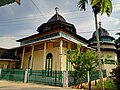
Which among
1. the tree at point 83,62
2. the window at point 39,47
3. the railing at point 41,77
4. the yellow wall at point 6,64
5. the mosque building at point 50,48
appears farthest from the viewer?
the yellow wall at point 6,64

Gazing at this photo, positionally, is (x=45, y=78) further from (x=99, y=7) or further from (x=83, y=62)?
(x=99, y=7)

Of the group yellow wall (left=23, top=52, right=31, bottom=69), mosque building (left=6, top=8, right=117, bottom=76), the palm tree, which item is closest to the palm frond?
the palm tree

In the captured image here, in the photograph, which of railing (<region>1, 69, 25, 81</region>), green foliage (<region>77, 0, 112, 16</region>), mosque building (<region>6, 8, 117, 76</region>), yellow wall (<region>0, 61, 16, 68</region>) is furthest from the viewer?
yellow wall (<region>0, 61, 16, 68</region>)

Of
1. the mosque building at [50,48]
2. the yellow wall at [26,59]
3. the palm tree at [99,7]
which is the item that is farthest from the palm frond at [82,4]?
the yellow wall at [26,59]

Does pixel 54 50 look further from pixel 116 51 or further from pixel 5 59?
pixel 116 51

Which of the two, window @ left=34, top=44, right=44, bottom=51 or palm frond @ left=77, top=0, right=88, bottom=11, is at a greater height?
palm frond @ left=77, top=0, right=88, bottom=11

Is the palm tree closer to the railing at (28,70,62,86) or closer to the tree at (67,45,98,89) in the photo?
the tree at (67,45,98,89)

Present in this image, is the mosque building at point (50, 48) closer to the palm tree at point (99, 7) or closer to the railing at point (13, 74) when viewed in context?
the railing at point (13, 74)

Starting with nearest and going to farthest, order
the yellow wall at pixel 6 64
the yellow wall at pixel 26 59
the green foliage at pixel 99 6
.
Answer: the green foliage at pixel 99 6 < the yellow wall at pixel 26 59 < the yellow wall at pixel 6 64

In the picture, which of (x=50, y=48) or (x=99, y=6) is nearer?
(x=99, y=6)

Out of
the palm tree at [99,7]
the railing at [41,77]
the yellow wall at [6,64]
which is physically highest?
the palm tree at [99,7]

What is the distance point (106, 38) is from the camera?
30.2 metres

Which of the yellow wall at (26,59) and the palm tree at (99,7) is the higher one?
the palm tree at (99,7)

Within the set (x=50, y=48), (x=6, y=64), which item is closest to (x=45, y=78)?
(x=50, y=48)
